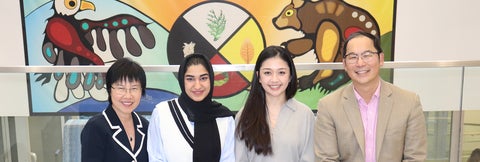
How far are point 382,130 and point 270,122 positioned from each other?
575 mm

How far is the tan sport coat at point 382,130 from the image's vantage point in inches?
87.4

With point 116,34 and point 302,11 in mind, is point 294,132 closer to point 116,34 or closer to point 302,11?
point 302,11

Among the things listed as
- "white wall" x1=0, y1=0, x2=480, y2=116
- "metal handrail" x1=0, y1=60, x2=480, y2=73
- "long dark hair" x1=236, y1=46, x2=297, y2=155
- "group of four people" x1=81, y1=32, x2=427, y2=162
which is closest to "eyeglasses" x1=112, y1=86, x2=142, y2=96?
"group of four people" x1=81, y1=32, x2=427, y2=162

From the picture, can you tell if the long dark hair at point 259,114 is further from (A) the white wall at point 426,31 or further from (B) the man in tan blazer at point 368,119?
(A) the white wall at point 426,31

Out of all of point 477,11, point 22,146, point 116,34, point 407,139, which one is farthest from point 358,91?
point 477,11

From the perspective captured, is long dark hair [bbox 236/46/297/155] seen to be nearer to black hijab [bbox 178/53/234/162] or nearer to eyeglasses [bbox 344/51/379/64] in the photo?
black hijab [bbox 178/53/234/162]

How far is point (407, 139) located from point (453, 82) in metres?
1.70

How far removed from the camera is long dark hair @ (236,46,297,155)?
2.31 metres

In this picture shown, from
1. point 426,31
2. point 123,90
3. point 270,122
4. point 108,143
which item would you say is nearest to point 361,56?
point 270,122

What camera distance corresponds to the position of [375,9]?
4.77m

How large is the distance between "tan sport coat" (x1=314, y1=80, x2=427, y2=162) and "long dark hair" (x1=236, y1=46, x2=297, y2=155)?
257 millimetres

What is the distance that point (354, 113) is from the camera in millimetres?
2266

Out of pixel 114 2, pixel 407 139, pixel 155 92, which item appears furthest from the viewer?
pixel 114 2

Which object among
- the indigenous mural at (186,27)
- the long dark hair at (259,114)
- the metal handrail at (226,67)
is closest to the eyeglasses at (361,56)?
the long dark hair at (259,114)
